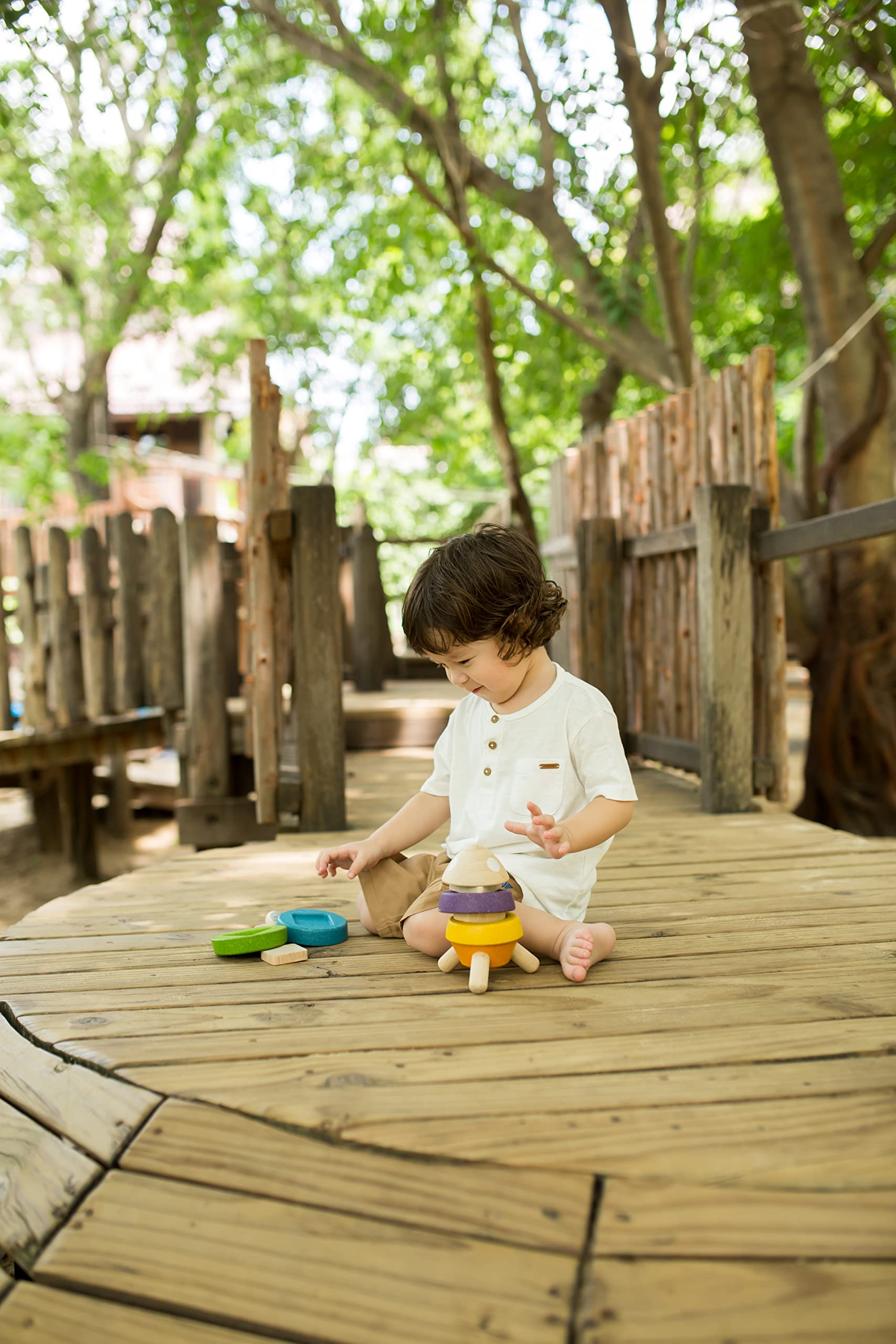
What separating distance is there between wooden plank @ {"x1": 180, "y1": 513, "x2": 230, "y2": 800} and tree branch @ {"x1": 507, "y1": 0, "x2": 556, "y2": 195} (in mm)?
3596

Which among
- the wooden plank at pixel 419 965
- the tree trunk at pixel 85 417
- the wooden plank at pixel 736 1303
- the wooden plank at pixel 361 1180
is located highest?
the tree trunk at pixel 85 417

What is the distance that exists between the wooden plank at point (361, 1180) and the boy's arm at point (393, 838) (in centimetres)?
96

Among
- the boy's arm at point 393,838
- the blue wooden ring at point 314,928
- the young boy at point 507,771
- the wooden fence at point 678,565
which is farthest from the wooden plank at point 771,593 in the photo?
the blue wooden ring at point 314,928

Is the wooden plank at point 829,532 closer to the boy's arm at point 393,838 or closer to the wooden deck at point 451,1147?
the wooden deck at point 451,1147

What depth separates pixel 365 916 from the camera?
8.73 ft

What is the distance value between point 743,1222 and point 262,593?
299 cm

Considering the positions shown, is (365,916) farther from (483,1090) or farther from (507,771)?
(483,1090)

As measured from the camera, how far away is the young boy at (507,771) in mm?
2346

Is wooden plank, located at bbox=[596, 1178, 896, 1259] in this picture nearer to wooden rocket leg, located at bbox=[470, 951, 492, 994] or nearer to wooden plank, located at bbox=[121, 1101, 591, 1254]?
Answer: wooden plank, located at bbox=[121, 1101, 591, 1254]

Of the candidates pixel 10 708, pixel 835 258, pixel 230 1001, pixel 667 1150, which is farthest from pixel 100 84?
pixel 667 1150

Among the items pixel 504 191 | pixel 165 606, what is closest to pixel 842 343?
pixel 504 191

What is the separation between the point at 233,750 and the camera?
5684 mm

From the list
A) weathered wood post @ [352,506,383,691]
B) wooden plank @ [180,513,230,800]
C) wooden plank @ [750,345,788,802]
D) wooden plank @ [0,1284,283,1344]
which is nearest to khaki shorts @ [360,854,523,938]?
wooden plank @ [0,1284,283,1344]

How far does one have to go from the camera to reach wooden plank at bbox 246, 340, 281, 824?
12.7 ft
